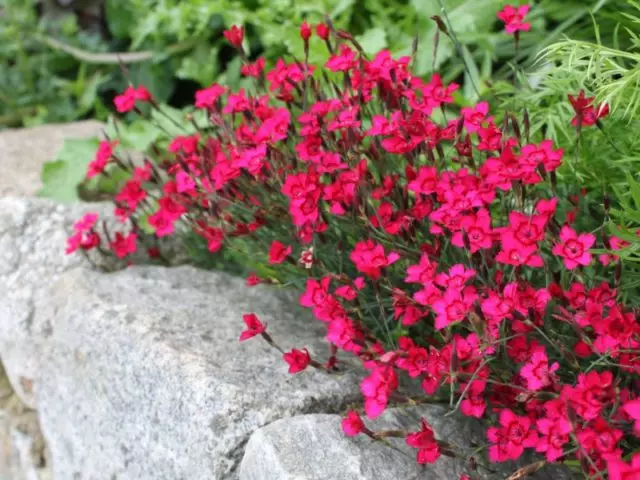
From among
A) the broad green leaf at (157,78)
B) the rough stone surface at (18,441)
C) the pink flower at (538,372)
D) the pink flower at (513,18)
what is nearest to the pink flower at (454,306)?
the pink flower at (538,372)

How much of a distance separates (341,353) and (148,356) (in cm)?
42

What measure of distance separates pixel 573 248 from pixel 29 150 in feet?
7.83

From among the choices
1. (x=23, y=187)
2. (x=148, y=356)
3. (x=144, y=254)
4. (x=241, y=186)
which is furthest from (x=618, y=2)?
(x=23, y=187)

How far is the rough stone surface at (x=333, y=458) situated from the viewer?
58.1 inches

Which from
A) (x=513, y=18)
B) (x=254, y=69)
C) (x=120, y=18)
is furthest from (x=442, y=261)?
(x=120, y=18)

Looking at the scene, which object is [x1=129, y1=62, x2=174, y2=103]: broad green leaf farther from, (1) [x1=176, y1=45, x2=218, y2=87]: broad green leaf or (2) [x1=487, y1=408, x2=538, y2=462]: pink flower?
(2) [x1=487, y1=408, x2=538, y2=462]: pink flower

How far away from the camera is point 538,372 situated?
1.37 m

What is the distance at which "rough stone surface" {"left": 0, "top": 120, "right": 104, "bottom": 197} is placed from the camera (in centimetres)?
293

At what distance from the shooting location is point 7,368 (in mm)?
2477

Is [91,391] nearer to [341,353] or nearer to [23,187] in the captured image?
[341,353]

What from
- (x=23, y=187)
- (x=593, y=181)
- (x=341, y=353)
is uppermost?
(x=593, y=181)

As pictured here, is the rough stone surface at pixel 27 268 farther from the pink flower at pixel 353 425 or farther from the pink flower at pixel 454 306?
the pink flower at pixel 454 306

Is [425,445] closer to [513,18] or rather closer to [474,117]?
[474,117]

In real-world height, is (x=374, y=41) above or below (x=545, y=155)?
below
